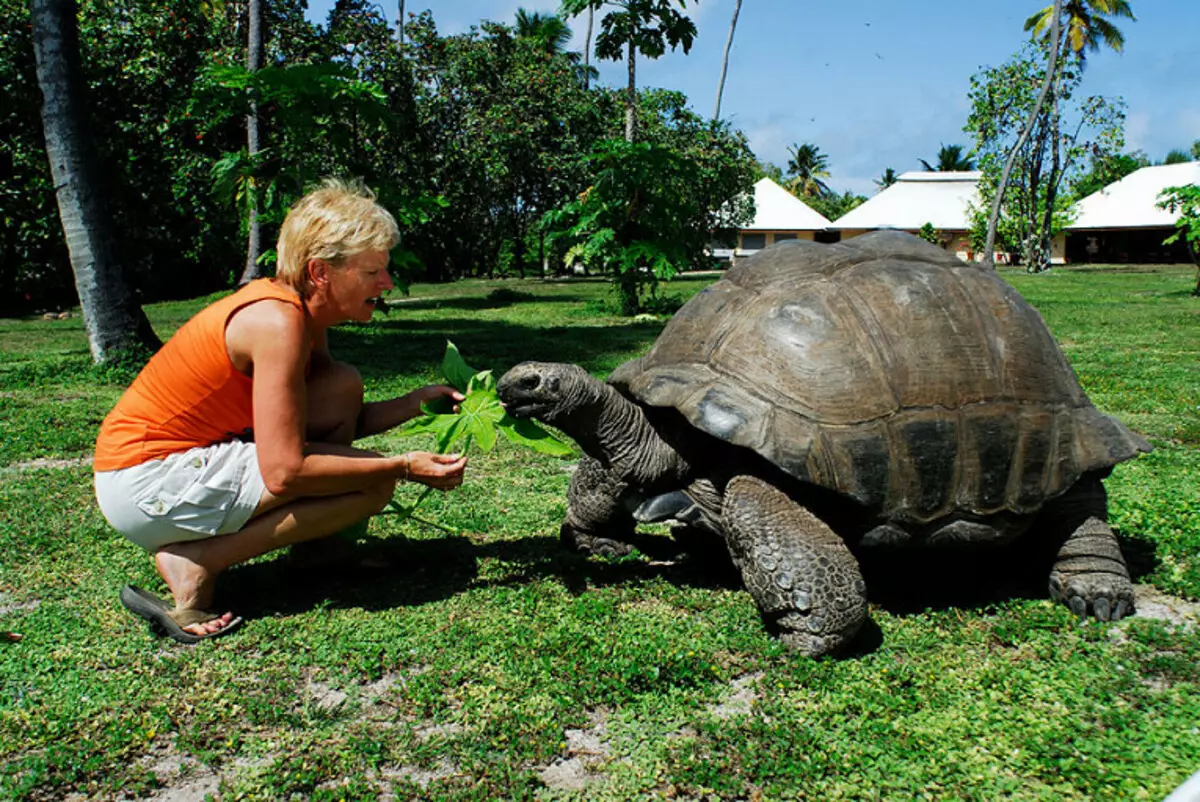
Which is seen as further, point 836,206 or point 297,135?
point 836,206

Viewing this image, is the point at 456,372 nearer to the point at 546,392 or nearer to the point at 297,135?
the point at 546,392

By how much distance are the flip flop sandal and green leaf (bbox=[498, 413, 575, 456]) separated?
99 centimetres

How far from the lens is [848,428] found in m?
2.60

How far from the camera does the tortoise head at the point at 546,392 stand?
2777 millimetres

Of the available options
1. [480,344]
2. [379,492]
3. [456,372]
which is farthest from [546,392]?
[480,344]

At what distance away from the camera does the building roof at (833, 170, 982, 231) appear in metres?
39.8

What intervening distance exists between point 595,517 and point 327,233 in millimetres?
1401

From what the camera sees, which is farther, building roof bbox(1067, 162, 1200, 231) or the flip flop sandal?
building roof bbox(1067, 162, 1200, 231)

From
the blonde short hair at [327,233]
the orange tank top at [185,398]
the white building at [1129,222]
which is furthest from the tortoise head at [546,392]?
the white building at [1129,222]

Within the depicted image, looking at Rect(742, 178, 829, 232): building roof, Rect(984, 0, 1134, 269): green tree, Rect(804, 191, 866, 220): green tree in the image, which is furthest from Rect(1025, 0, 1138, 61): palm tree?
Rect(804, 191, 866, 220): green tree

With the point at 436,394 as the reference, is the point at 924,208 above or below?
above

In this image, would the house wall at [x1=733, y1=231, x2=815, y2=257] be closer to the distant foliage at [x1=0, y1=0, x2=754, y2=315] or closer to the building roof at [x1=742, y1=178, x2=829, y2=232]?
the building roof at [x1=742, y1=178, x2=829, y2=232]

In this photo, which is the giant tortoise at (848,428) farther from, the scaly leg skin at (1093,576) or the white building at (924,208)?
the white building at (924,208)

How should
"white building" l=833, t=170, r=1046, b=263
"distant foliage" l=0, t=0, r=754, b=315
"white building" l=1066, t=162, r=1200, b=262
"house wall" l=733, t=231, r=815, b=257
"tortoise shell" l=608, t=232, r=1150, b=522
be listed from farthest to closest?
1. "house wall" l=733, t=231, r=815, b=257
2. "white building" l=833, t=170, r=1046, b=263
3. "white building" l=1066, t=162, r=1200, b=262
4. "distant foliage" l=0, t=0, r=754, b=315
5. "tortoise shell" l=608, t=232, r=1150, b=522
